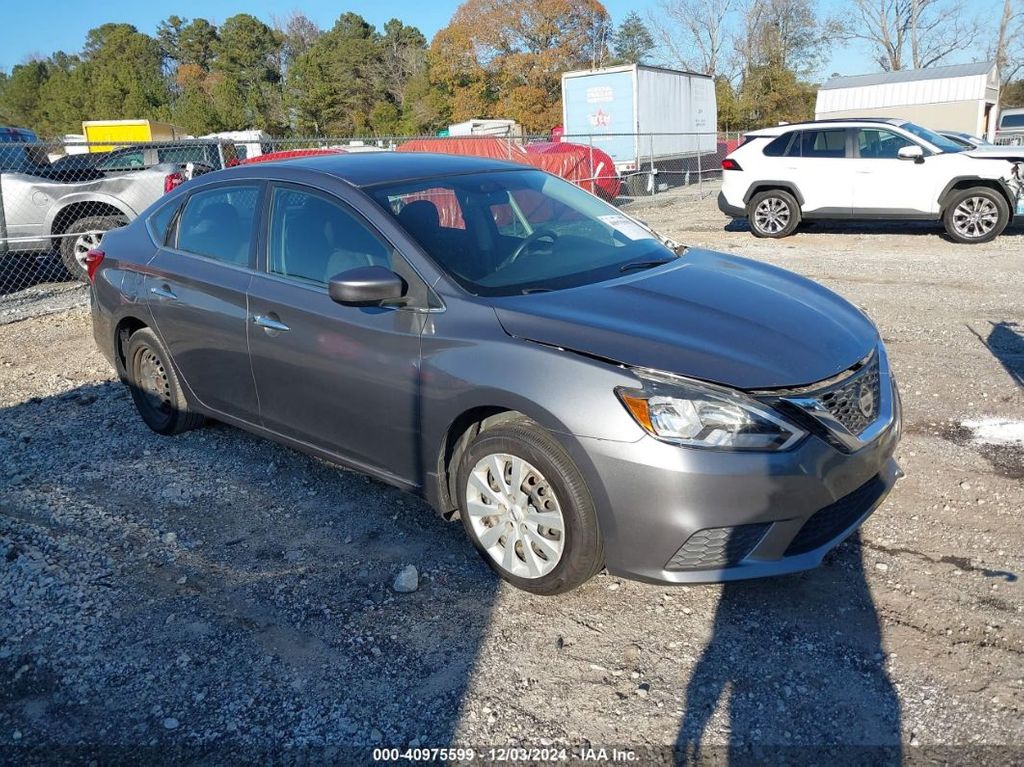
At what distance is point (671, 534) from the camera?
2.97 m

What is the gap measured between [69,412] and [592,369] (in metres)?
4.58

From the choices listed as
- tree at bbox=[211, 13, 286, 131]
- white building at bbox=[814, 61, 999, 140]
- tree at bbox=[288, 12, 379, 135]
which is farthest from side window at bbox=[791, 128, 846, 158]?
tree at bbox=[211, 13, 286, 131]

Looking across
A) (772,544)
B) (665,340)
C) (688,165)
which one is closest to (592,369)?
(665,340)

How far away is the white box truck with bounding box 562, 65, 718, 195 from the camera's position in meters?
22.5

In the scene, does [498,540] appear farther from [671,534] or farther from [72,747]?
[72,747]

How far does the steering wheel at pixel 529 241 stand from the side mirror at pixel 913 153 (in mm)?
9553

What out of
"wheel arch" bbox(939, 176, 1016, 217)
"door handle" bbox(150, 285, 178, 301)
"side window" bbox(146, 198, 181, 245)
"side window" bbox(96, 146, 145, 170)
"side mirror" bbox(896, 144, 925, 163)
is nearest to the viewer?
"door handle" bbox(150, 285, 178, 301)

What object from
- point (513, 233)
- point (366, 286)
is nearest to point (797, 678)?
point (366, 286)

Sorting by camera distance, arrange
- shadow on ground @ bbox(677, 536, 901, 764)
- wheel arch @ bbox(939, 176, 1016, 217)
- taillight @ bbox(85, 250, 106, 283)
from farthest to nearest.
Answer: wheel arch @ bbox(939, 176, 1016, 217), taillight @ bbox(85, 250, 106, 283), shadow on ground @ bbox(677, 536, 901, 764)

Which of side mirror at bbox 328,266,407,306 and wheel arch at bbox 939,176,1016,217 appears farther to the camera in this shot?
wheel arch at bbox 939,176,1016,217

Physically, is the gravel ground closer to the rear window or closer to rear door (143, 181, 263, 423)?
rear door (143, 181, 263, 423)

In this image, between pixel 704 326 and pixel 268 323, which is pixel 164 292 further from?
pixel 704 326

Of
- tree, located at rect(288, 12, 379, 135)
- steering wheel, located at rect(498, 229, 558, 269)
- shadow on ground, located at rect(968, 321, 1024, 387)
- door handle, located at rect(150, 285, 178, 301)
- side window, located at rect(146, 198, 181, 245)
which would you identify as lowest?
shadow on ground, located at rect(968, 321, 1024, 387)

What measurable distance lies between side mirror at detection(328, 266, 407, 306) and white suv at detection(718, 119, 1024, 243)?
34.6 feet
